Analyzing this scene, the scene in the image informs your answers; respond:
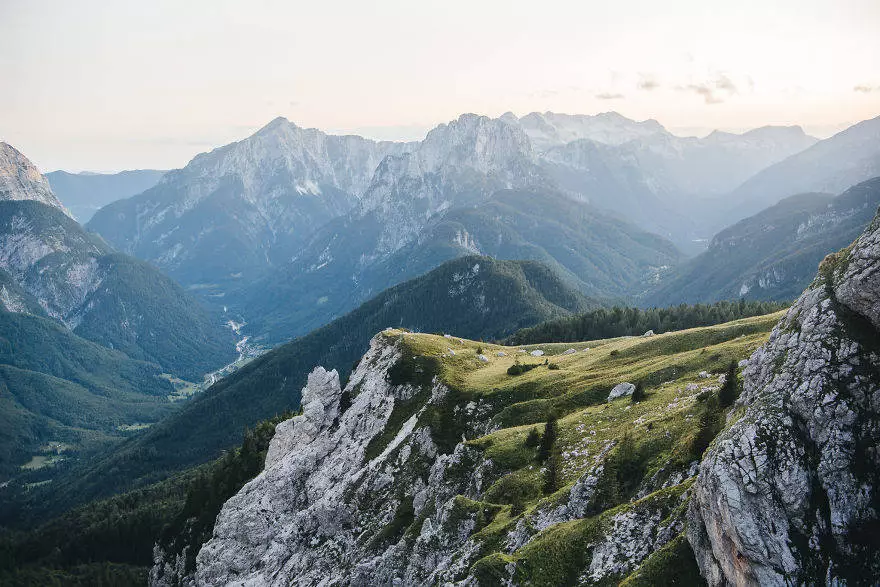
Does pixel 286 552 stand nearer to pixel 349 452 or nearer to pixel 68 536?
pixel 349 452

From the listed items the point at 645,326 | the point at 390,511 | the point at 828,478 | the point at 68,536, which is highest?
the point at 828,478

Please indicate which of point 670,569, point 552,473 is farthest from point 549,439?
point 670,569

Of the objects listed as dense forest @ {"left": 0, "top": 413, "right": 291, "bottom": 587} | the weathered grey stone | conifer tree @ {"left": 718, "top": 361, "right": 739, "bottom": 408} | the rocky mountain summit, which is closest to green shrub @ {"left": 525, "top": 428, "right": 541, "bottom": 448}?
the rocky mountain summit

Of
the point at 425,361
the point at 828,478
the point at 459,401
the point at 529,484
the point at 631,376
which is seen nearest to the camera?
the point at 828,478

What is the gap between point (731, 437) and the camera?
108 ft

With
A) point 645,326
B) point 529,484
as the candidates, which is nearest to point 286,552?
point 529,484

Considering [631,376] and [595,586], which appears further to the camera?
[631,376]

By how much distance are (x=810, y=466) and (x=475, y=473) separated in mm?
38488

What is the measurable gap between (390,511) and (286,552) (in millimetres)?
20464

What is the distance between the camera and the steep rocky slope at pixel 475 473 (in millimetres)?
40844

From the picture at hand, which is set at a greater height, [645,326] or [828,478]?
[828,478]

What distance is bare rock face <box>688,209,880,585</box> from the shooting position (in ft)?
94.4

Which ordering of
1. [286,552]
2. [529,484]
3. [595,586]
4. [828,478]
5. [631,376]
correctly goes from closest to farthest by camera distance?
1. [828,478]
2. [595,586]
3. [529,484]
4. [631,376]
5. [286,552]

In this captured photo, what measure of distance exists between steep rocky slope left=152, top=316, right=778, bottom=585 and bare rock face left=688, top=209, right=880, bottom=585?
Result: 16.5 ft
